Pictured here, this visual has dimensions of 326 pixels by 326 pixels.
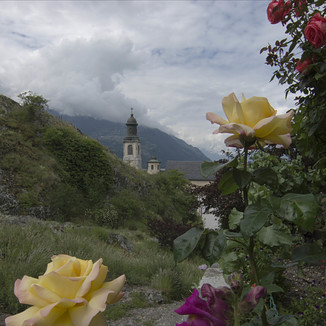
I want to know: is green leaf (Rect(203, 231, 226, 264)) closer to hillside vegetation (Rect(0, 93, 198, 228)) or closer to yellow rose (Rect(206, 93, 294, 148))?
yellow rose (Rect(206, 93, 294, 148))

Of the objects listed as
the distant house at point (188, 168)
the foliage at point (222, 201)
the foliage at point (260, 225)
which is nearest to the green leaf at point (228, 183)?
the foliage at point (260, 225)

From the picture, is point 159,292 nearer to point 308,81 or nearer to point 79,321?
point 308,81

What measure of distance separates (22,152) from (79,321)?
12.2m

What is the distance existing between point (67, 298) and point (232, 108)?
0.52 metres

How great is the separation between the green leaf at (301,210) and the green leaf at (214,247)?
6.1 inches

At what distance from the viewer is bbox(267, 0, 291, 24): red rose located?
4.88 ft

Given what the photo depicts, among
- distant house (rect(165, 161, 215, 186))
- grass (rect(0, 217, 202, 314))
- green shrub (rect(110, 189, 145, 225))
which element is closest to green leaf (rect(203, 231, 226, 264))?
grass (rect(0, 217, 202, 314))

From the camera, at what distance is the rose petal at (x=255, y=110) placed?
2.17 feet

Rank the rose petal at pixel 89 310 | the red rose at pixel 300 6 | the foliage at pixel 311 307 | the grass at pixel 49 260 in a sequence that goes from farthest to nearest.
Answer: the grass at pixel 49 260
the foliage at pixel 311 307
the red rose at pixel 300 6
the rose petal at pixel 89 310

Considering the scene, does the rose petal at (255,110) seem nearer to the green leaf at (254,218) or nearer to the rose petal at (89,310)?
the green leaf at (254,218)

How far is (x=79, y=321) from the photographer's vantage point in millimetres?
475

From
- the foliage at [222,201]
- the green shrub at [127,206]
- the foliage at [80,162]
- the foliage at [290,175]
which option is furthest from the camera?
the green shrub at [127,206]

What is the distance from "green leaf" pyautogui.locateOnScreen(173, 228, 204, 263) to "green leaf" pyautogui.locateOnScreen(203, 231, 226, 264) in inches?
1.3

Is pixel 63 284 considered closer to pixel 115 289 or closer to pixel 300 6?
pixel 115 289
